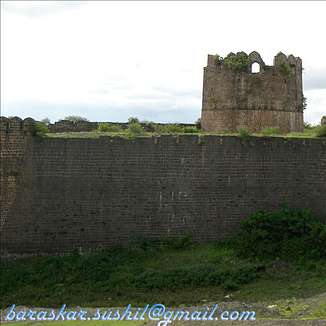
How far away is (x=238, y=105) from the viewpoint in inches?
725

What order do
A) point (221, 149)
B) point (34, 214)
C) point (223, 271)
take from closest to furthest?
point (223, 271)
point (34, 214)
point (221, 149)

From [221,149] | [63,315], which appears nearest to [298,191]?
[221,149]

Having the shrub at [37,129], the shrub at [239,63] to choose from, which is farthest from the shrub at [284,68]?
the shrub at [37,129]

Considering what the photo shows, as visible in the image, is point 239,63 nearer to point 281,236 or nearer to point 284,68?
point 284,68

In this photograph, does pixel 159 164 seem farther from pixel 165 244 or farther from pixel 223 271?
pixel 223 271

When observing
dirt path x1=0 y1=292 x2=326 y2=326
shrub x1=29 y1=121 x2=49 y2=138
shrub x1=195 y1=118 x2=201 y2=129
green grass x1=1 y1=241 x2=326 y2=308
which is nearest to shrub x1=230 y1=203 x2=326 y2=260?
green grass x1=1 y1=241 x2=326 y2=308

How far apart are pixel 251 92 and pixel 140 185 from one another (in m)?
7.84

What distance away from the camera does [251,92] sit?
1833 centimetres

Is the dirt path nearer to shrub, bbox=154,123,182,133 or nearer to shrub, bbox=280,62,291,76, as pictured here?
shrub, bbox=154,123,182,133

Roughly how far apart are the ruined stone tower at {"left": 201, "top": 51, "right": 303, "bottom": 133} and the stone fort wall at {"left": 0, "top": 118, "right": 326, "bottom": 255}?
442 centimetres

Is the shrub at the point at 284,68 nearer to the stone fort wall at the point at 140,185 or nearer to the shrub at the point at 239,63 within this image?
the shrub at the point at 239,63

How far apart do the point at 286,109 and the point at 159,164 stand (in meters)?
8.08

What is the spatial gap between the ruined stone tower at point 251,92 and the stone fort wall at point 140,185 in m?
4.42

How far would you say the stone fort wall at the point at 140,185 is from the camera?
13164 mm
